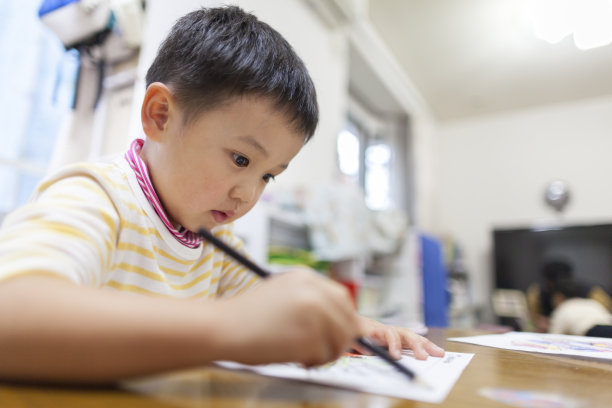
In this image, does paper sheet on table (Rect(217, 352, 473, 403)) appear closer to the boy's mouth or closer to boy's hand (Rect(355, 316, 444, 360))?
boy's hand (Rect(355, 316, 444, 360))

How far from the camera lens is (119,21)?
1038 millimetres

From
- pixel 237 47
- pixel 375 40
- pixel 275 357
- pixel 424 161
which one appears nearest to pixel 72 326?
pixel 275 357

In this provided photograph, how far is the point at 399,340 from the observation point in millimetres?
539

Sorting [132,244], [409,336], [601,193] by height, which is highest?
[601,193]

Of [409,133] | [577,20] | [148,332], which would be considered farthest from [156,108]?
[409,133]

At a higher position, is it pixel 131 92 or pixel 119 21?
pixel 119 21

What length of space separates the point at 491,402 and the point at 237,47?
486mm

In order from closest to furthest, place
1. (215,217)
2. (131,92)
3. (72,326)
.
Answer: (72,326), (215,217), (131,92)

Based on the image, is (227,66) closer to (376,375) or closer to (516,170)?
(376,375)

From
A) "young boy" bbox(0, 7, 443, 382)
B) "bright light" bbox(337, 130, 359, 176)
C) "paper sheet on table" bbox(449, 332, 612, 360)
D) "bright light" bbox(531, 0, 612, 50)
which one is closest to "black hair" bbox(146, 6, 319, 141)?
"young boy" bbox(0, 7, 443, 382)

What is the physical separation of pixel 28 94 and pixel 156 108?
2.79 ft

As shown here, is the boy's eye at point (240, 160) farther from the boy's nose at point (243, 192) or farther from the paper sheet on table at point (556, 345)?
the paper sheet on table at point (556, 345)

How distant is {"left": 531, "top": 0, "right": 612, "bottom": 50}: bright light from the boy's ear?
1.16 metres

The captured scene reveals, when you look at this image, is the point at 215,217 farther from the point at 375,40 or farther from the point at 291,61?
the point at 375,40
